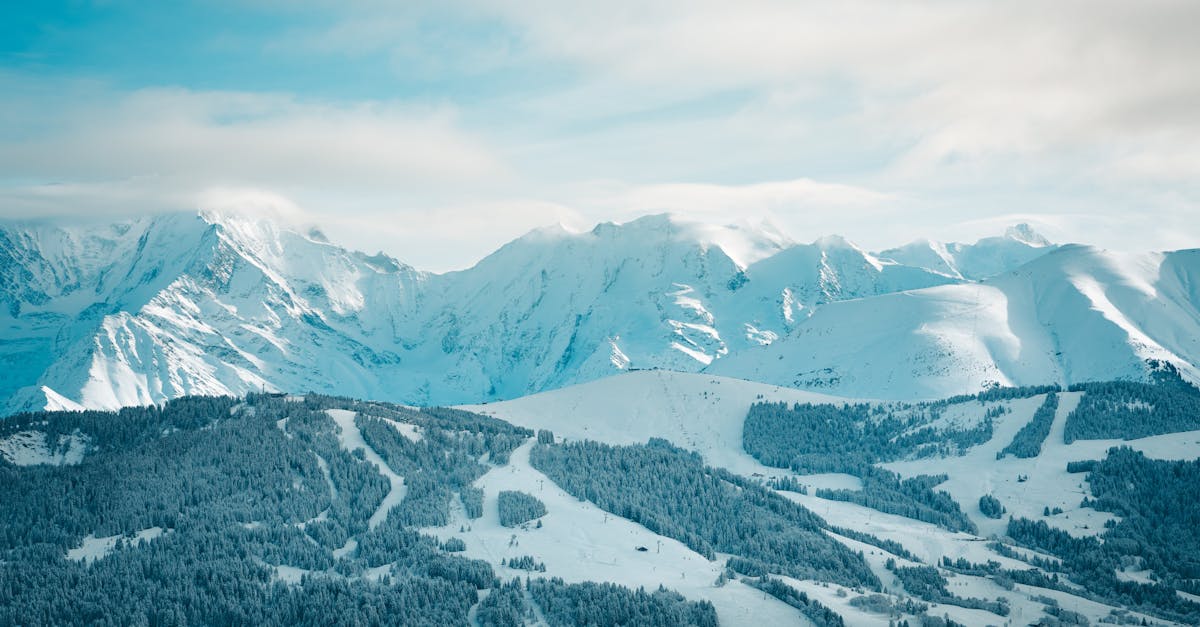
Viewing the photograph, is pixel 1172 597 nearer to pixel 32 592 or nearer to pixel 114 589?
pixel 114 589

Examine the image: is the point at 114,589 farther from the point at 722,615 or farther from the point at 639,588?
the point at 722,615

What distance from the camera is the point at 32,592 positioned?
18262cm

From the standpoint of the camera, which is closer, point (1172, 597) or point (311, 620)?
point (311, 620)

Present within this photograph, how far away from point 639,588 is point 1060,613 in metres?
74.2

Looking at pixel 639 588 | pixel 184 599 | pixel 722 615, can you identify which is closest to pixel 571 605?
pixel 639 588

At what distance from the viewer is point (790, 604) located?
602 ft

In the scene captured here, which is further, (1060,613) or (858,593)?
(858,593)

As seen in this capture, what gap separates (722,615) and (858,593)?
3224 cm

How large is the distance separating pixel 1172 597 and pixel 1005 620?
41032 mm

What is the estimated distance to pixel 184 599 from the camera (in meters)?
184

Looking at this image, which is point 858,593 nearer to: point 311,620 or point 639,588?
point 639,588

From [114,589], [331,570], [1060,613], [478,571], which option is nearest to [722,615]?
[478,571]

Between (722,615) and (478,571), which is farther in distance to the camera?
(478,571)

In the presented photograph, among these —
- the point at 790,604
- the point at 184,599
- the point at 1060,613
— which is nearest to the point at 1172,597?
the point at 1060,613
